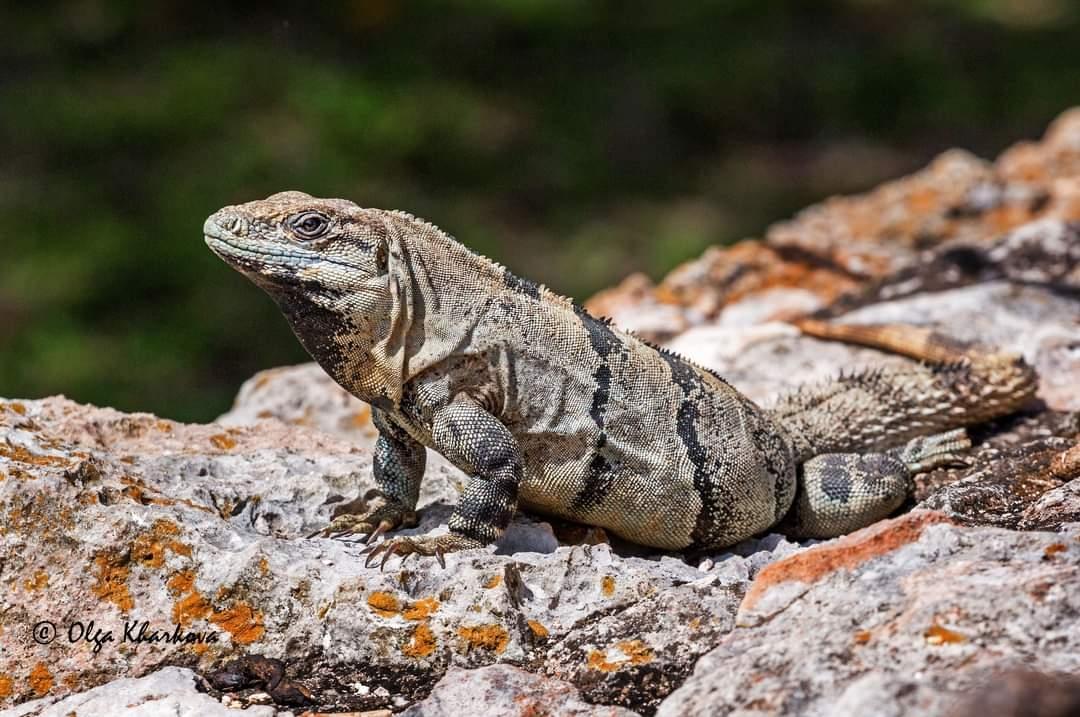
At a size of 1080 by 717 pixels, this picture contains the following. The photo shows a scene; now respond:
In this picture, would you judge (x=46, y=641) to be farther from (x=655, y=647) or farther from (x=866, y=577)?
(x=866, y=577)

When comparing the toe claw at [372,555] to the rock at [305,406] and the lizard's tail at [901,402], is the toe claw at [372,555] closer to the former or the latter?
the rock at [305,406]

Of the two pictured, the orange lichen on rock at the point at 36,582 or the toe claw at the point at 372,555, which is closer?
the orange lichen on rock at the point at 36,582

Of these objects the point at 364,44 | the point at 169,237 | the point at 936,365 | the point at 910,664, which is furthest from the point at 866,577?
the point at 364,44

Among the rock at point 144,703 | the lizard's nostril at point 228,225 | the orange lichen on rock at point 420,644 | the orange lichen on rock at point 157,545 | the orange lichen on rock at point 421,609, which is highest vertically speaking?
the lizard's nostril at point 228,225

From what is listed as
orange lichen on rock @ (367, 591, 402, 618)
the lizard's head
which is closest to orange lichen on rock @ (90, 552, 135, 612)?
orange lichen on rock @ (367, 591, 402, 618)

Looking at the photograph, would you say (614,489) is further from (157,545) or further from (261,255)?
(157,545)

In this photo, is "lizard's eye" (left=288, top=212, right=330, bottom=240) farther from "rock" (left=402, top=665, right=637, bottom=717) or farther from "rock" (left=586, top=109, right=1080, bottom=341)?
"rock" (left=586, top=109, right=1080, bottom=341)

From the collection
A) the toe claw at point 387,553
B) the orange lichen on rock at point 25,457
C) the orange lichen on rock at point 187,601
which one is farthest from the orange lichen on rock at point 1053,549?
the orange lichen on rock at point 25,457

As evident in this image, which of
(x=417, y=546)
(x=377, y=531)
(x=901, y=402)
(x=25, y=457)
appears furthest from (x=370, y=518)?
(x=901, y=402)
